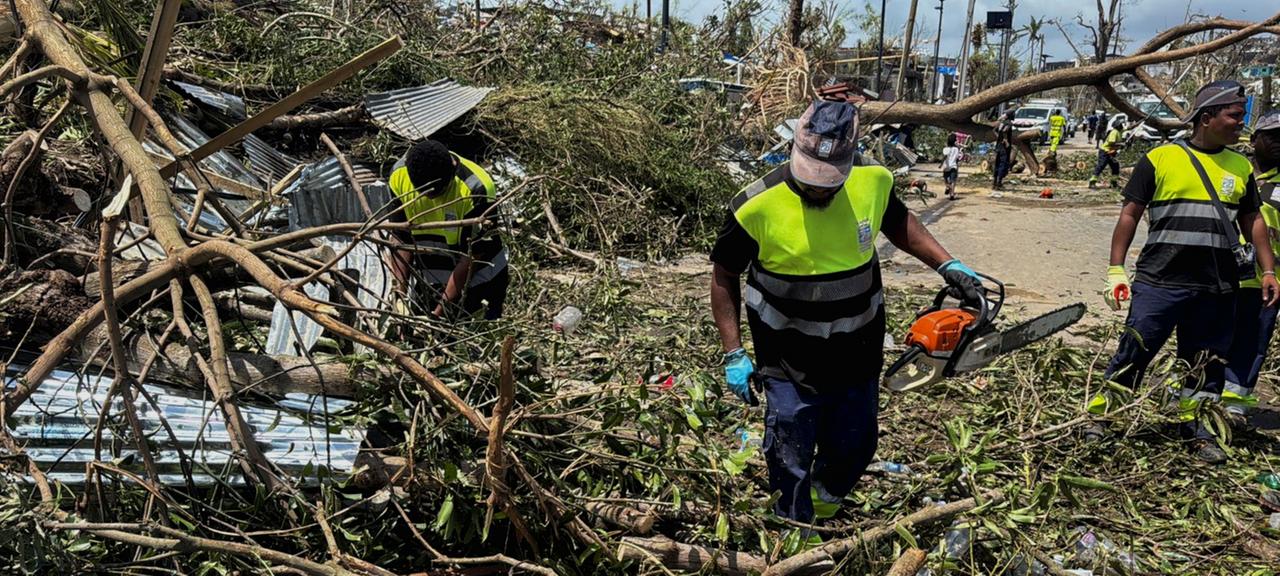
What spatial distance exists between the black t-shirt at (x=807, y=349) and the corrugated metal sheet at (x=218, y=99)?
5.57 meters

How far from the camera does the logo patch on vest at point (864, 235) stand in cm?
263

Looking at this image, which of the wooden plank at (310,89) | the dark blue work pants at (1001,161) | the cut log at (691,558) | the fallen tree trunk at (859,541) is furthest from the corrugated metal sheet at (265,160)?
the dark blue work pants at (1001,161)

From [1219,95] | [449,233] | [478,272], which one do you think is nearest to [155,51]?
[449,233]

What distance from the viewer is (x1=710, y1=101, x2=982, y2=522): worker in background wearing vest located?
2.57m

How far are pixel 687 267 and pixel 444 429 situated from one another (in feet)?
16.9

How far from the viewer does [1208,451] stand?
11.7 ft

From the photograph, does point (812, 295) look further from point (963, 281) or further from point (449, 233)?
point (449, 233)

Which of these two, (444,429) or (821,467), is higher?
(444,429)

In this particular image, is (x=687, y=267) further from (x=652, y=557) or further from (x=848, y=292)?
(x=652, y=557)

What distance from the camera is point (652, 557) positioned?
2215 mm

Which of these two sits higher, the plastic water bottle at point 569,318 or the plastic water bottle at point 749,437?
the plastic water bottle at point 749,437

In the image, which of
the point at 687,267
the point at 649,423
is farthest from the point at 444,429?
the point at 687,267

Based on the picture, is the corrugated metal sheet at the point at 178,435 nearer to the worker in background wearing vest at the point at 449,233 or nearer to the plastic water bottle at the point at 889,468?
the worker in background wearing vest at the point at 449,233

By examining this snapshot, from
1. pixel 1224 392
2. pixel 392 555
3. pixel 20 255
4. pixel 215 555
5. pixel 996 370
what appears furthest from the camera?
pixel 996 370
